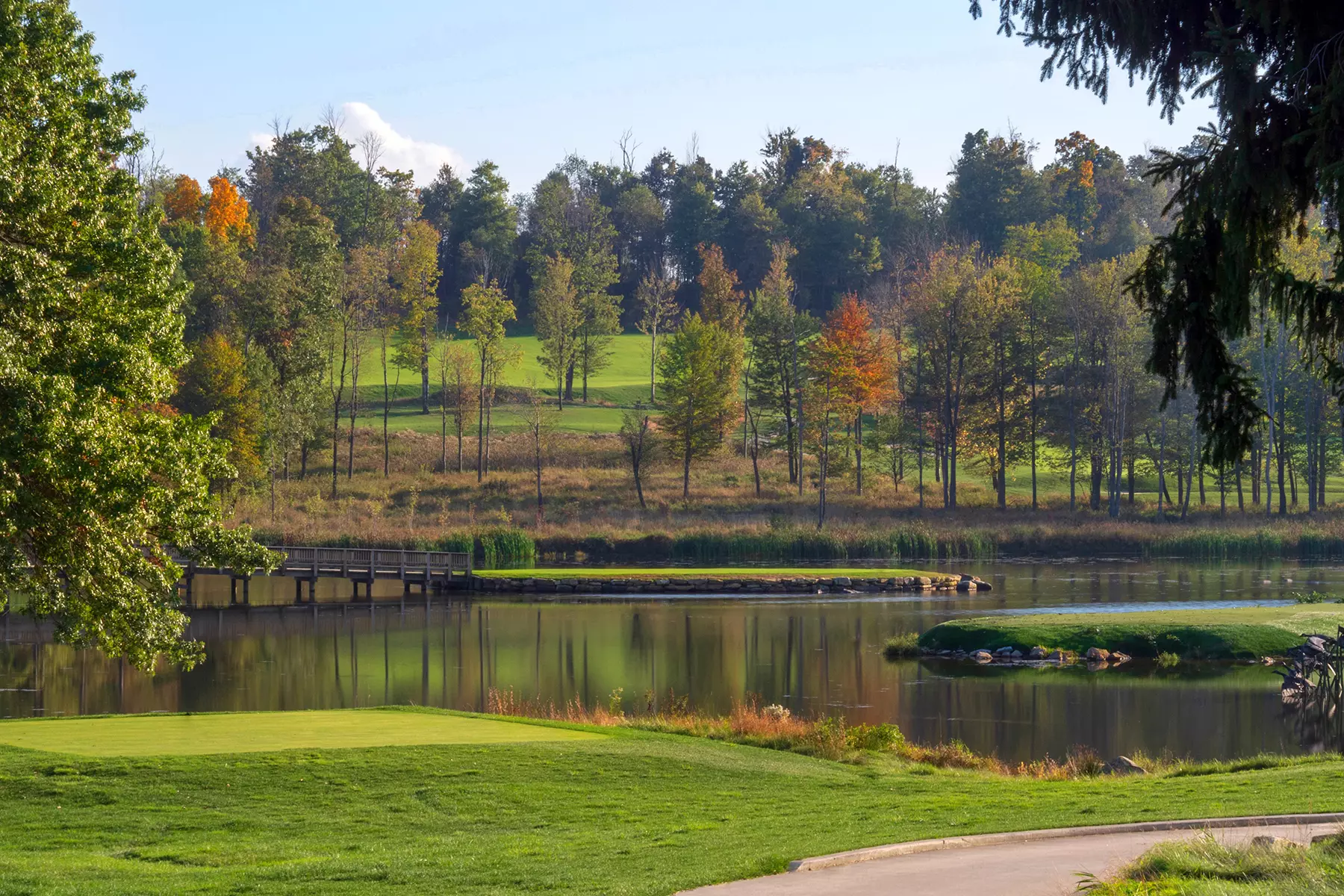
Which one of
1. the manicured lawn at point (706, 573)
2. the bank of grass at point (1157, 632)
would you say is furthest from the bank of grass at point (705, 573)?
the bank of grass at point (1157, 632)

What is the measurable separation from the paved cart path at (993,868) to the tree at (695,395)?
67.4 metres

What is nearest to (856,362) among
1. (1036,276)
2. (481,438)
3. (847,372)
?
(847,372)

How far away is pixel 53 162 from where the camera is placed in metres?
18.8

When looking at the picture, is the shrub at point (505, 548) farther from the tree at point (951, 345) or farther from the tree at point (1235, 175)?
the tree at point (1235, 175)

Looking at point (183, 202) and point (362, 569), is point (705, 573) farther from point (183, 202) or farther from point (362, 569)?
point (183, 202)

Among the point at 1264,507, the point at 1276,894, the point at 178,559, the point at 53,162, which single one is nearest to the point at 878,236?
the point at 1264,507

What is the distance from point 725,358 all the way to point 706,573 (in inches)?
1306

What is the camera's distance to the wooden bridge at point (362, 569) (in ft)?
176

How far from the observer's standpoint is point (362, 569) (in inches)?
2151

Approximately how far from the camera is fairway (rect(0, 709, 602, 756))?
2017 cm

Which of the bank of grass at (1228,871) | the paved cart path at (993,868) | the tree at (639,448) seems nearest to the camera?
the bank of grass at (1228,871)

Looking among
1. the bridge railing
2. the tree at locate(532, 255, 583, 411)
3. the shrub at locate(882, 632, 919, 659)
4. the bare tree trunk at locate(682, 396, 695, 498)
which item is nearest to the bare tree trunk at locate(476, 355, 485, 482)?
the tree at locate(532, 255, 583, 411)

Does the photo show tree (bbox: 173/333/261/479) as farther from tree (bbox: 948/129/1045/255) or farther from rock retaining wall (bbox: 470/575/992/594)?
tree (bbox: 948/129/1045/255)

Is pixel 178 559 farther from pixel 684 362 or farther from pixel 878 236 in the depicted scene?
pixel 878 236
